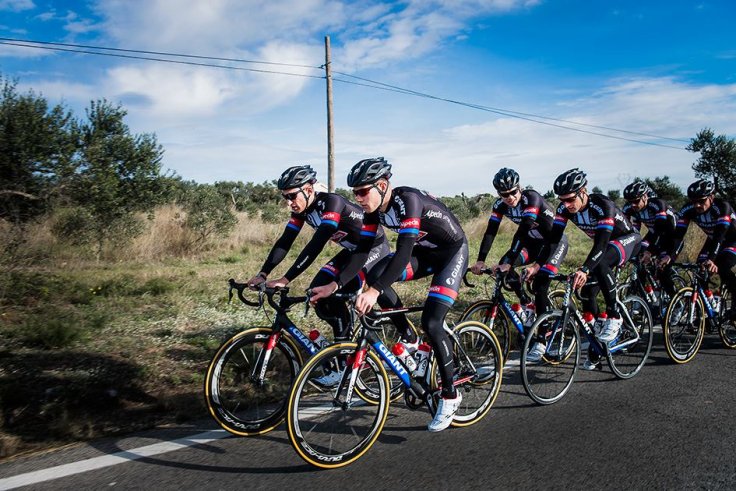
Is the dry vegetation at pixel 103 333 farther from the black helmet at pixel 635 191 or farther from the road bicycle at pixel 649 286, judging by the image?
the black helmet at pixel 635 191

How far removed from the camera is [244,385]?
4.56 meters

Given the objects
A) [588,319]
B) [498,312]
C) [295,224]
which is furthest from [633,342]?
[295,224]

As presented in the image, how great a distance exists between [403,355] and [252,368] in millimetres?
1282

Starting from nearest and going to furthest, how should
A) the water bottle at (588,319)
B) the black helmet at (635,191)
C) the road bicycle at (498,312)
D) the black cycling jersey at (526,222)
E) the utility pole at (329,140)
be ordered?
the water bottle at (588,319) < the road bicycle at (498,312) < the black cycling jersey at (526,222) < the black helmet at (635,191) < the utility pole at (329,140)

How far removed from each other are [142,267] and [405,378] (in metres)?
9.73

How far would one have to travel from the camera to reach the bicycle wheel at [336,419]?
138 inches

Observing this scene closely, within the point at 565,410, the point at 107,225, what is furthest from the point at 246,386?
the point at 107,225

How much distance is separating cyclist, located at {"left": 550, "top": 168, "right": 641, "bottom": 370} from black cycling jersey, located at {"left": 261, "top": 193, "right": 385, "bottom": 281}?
2319mm

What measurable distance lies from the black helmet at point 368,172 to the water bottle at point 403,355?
1.39m

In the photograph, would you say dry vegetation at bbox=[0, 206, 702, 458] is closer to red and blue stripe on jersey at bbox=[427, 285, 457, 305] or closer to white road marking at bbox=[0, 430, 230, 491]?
white road marking at bbox=[0, 430, 230, 491]

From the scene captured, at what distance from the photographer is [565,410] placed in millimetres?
4711

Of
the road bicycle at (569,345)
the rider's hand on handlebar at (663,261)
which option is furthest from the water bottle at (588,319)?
the rider's hand on handlebar at (663,261)

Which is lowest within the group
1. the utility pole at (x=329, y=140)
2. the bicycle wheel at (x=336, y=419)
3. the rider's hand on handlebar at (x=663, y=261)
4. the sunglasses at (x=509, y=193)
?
the bicycle wheel at (x=336, y=419)

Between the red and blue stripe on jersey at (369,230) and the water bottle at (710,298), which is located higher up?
the red and blue stripe on jersey at (369,230)
